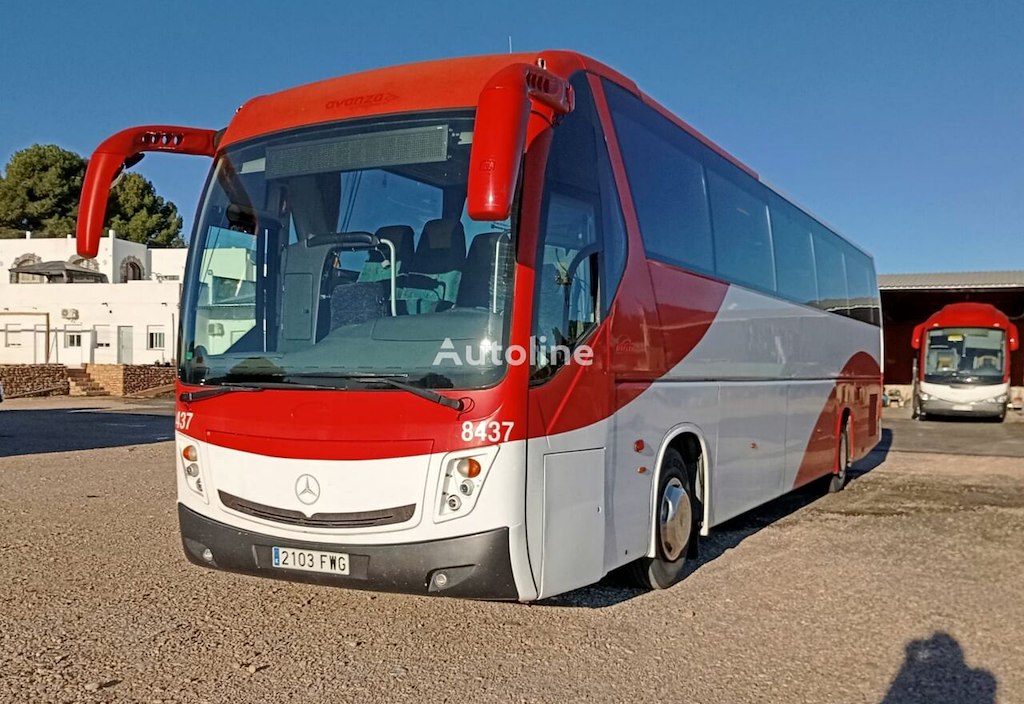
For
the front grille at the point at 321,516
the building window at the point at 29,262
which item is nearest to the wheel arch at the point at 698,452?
the front grille at the point at 321,516

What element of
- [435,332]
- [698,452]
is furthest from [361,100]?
[698,452]

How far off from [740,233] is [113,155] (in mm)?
4940

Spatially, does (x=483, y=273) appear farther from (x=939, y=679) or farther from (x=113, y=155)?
(x=939, y=679)

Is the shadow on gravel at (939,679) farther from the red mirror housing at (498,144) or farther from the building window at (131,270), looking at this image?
the building window at (131,270)

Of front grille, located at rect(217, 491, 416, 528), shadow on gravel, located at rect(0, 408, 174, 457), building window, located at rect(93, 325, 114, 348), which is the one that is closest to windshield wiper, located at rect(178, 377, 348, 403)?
front grille, located at rect(217, 491, 416, 528)

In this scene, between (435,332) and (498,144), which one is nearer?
(498,144)

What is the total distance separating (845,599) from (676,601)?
114 cm

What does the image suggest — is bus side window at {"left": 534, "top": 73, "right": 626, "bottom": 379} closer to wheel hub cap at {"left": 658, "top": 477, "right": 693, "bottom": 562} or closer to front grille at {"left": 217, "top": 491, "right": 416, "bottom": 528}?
front grille at {"left": 217, "top": 491, "right": 416, "bottom": 528}

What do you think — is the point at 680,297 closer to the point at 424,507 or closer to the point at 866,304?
the point at 424,507

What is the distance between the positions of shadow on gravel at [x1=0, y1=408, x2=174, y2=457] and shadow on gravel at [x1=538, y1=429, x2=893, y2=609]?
1126 cm

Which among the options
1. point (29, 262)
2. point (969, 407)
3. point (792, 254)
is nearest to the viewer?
point (792, 254)

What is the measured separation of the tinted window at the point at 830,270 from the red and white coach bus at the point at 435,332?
15.9 feet

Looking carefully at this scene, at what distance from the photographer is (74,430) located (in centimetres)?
1950

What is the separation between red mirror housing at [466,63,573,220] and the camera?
3.86 meters
